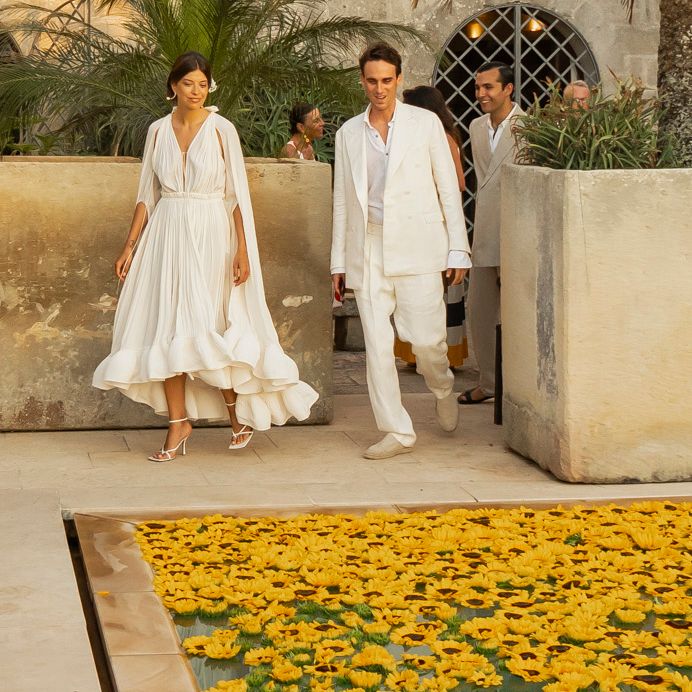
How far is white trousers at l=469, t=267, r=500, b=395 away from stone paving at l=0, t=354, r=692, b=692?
1.50 feet

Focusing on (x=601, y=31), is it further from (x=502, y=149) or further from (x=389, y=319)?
(x=389, y=319)

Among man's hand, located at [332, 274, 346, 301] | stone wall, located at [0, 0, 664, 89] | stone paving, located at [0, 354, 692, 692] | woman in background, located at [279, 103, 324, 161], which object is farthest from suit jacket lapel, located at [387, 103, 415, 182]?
stone wall, located at [0, 0, 664, 89]

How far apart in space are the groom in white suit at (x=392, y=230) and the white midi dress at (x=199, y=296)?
44 cm

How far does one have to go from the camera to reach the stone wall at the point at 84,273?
25.2ft

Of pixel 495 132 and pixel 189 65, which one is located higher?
pixel 189 65

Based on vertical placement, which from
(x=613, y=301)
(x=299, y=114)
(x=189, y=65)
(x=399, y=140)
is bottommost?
(x=613, y=301)

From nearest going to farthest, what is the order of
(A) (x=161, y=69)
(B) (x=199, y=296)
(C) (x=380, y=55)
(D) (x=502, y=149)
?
1. (C) (x=380, y=55)
2. (B) (x=199, y=296)
3. (D) (x=502, y=149)
4. (A) (x=161, y=69)

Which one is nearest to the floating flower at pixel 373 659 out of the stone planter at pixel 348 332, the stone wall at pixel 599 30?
the stone planter at pixel 348 332

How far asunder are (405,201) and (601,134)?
38.6 inches

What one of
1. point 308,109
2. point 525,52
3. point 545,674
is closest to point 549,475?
point 545,674

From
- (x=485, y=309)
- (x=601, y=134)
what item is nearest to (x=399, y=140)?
(x=601, y=134)

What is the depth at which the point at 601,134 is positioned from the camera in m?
6.71

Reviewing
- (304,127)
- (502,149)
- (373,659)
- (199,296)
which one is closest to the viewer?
(373,659)

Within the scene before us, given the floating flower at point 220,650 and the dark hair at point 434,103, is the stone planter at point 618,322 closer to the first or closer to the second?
the dark hair at point 434,103
